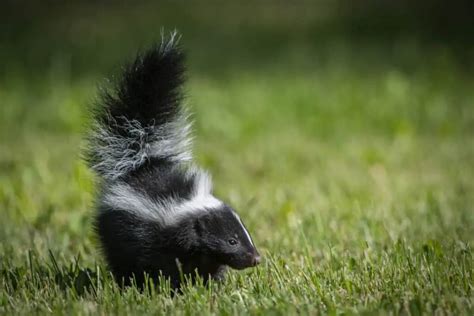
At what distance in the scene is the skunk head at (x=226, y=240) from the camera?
168 inches

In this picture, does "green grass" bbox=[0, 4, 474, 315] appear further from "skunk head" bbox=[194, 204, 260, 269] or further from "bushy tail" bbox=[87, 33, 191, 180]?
"bushy tail" bbox=[87, 33, 191, 180]

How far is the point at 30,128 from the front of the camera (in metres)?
9.40

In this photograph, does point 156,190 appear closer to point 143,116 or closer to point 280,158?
point 143,116

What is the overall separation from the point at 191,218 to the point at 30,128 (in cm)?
551

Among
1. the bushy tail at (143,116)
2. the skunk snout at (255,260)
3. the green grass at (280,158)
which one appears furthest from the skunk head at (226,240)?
the bushy tail at (143,116)

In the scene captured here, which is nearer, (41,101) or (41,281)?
(41,281)

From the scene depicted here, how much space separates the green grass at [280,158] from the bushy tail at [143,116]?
59cm

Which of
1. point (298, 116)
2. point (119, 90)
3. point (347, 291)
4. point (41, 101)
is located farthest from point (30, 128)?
point (347, 291)

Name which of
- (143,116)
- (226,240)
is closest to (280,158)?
(143,116)

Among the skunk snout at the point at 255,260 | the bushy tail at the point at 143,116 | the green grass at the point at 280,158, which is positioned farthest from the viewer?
the bushy tail at the point at 143,116

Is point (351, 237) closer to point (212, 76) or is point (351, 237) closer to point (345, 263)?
point (345, 263)

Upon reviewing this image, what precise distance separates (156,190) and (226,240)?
431mm

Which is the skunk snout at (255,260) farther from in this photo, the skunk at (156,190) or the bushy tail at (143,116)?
the bushy tail at (143,116)

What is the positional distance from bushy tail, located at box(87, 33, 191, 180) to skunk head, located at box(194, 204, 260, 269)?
1.52ft
